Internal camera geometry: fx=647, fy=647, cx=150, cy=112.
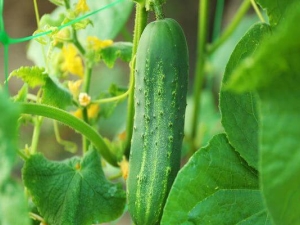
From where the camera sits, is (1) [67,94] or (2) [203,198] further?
(1) [67,94]

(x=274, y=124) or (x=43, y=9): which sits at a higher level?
(x=43, y=9)

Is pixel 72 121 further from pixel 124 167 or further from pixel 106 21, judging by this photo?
pixel 106 21

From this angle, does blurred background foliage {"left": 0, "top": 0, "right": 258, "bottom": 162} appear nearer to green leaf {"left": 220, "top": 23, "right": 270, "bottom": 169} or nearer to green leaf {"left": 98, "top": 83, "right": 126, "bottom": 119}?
green leaf {"left": 98, "top": 83, "right": 126, "bottom": 119}

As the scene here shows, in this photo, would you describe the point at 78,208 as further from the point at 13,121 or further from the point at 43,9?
the point at 43,9

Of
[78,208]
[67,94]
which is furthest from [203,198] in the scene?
[67,94]

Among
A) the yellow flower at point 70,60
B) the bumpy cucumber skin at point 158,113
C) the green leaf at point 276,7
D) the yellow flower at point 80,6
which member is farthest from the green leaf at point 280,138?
the yellow flower at point 70,60

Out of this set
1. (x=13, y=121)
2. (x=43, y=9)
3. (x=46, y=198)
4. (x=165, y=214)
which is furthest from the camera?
(x=43, y=9)

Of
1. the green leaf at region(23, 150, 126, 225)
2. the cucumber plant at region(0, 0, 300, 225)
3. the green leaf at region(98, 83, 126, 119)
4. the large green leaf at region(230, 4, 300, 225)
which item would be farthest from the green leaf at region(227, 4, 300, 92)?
the green leaf at region(98, 83, 126, 119)

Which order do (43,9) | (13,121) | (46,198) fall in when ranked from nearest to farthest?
1. (13,121)
2. (46,198)
3. (43,9)

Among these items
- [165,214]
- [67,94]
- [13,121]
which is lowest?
[165,214]
